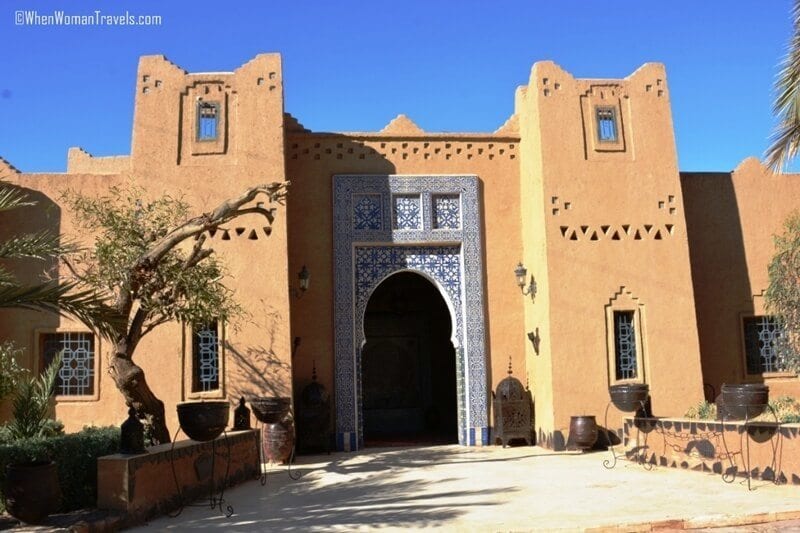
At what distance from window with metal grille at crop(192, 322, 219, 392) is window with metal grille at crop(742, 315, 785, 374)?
26.7 feet

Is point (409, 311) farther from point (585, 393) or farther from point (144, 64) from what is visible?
point (144, 64)

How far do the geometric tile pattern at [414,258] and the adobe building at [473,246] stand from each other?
3 cm

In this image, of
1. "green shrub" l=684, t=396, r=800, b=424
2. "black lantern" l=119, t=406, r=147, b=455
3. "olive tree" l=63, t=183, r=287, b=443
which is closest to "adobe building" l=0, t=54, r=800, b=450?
"green shrub" l=684, t=396, r=800, b=424

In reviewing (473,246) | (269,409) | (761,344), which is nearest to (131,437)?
(269,409)

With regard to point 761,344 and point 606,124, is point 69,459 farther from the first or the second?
point 761,344

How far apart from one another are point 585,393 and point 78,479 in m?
6.99

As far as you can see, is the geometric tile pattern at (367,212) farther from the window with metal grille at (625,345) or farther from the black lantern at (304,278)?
the window with metal grille at (625,345)

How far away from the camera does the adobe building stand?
36.0 ft

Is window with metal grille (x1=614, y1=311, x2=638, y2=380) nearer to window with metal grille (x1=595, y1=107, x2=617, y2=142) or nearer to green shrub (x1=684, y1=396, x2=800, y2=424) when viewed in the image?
green shrub (x1=684, y1=396, x2=800, y2=424)

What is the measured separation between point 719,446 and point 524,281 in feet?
14.8

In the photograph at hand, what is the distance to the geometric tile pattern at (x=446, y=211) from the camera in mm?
12203

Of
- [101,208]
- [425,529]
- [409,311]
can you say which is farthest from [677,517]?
[409,311]

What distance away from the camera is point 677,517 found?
18.9 ft

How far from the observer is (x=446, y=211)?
40.1 ft
